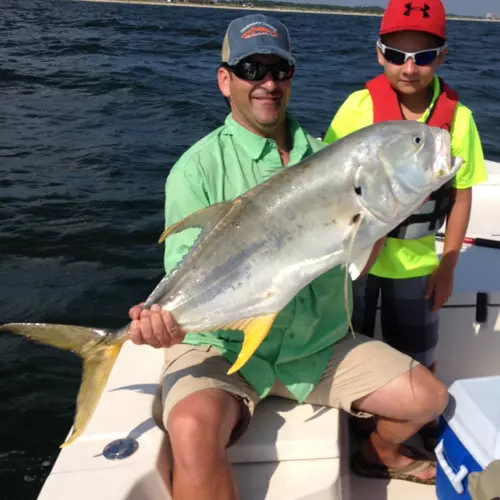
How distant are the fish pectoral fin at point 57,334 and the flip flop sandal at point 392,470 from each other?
1475 millimetres

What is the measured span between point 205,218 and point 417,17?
141 centimetres


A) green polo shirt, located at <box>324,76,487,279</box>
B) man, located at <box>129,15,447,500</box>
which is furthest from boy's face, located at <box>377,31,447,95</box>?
man, located at <box>129,15,447,500</box>

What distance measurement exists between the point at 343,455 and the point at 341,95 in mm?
13898

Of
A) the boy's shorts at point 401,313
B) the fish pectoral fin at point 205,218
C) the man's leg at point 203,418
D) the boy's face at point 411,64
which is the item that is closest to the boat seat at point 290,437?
the man's leg at point 203,418

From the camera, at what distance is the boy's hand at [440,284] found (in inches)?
126

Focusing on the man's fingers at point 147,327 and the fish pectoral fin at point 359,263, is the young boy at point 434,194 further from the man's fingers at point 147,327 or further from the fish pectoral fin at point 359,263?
the man's fingers at point 147,327

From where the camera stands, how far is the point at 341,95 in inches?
632

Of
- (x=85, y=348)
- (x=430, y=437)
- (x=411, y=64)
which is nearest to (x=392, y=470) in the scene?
(x=430, y=437)

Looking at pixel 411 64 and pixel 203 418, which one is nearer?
pixel 203 418

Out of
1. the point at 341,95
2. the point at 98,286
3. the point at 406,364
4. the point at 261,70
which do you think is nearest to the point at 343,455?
the point at 406,364

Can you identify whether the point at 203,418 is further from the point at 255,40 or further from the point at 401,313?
the point at 255,40

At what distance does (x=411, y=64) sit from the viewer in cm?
298

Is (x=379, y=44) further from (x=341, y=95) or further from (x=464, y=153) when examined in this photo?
(x=341, y=95)

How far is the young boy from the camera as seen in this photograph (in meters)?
2.99
